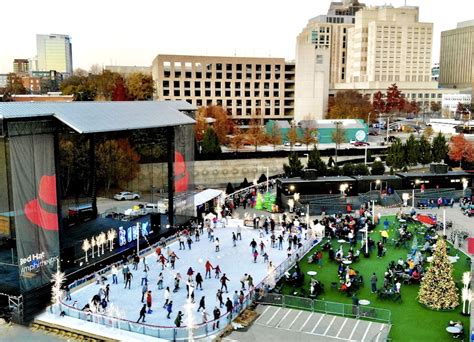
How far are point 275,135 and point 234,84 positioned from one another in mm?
31633

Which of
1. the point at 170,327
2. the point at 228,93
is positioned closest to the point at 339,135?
the point at 228,93

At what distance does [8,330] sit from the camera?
20.0 m

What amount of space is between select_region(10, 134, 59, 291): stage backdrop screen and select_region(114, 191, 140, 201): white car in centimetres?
1477

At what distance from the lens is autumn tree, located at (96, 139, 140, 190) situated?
38.9 meters

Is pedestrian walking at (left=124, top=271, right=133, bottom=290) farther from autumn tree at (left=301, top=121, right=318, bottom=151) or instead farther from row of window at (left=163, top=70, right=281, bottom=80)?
row of window at (left=163, top=70, right=281, bottom=80)

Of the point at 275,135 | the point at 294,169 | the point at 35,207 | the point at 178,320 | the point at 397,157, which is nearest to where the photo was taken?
the point at 178,320

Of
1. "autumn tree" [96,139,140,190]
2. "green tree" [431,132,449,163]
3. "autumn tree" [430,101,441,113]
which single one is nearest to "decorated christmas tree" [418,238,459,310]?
"autumn tree" [96,139,140,190]

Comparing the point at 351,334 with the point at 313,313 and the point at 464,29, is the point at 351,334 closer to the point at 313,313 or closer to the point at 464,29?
the point at 313,313

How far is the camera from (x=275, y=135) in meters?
67.9

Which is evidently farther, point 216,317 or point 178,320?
point 216,317

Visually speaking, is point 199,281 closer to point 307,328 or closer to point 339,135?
point 307,328

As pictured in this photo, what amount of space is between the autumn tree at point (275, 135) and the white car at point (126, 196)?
30236 mm

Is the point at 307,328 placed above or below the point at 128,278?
below

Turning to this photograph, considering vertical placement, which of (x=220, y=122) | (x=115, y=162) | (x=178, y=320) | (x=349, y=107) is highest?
(x=349, y=107)
